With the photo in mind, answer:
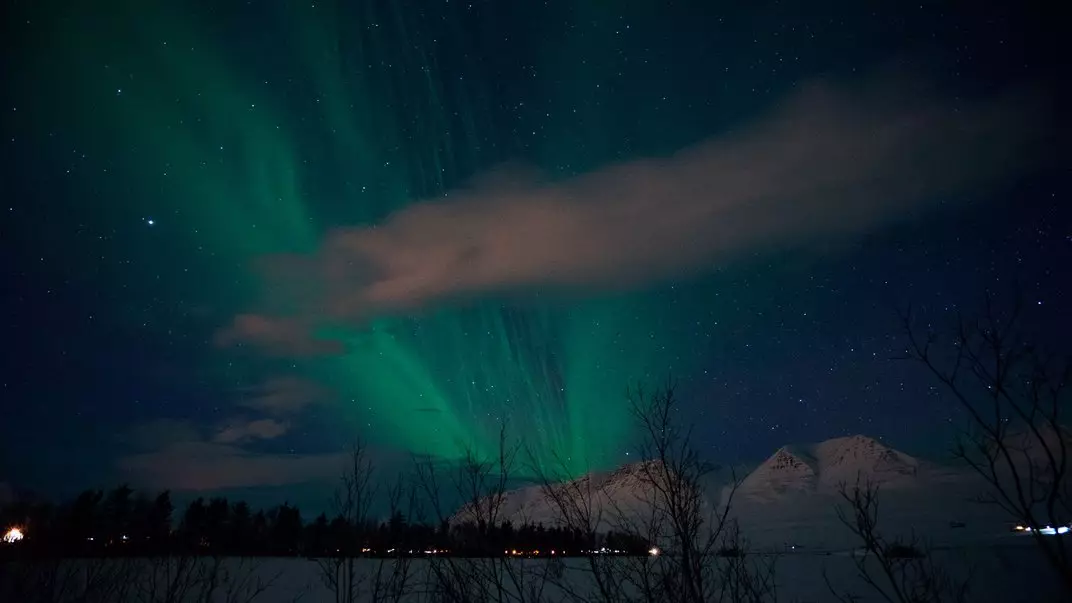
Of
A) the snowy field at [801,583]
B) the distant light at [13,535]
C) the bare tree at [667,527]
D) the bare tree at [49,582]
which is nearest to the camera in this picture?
the bare tree at [667,527]

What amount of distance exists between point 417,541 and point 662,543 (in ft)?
15.5

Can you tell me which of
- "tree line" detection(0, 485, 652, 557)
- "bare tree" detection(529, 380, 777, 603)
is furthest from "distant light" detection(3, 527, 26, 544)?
"bare tree" detection(529, 380, 777, 603)

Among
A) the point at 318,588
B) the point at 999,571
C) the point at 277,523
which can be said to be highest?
the point at 277,523

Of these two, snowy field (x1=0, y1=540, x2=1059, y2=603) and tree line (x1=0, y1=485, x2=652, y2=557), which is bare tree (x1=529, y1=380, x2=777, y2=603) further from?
snowy field (x1=0, y1=540, x2=1059, y2=603)

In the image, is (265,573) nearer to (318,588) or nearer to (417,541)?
(318,588)

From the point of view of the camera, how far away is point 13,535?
16484mm

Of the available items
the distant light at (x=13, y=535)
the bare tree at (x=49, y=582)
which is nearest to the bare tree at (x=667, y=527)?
the bare tree at (x=49, y=582)

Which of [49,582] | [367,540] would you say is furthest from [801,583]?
[49,582]

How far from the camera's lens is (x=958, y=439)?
4.56m

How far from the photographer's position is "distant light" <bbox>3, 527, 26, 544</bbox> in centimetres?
1470

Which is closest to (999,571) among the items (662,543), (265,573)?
(265,573)

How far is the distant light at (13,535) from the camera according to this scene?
1470 centimetres

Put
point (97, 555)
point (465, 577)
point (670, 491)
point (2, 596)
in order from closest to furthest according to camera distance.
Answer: point (670, 491) → point (465, 577) → point (2, 596) → point (97, 555)

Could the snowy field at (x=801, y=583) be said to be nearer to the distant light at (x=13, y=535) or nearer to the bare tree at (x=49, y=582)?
the distant light at (x=13, y=535)
